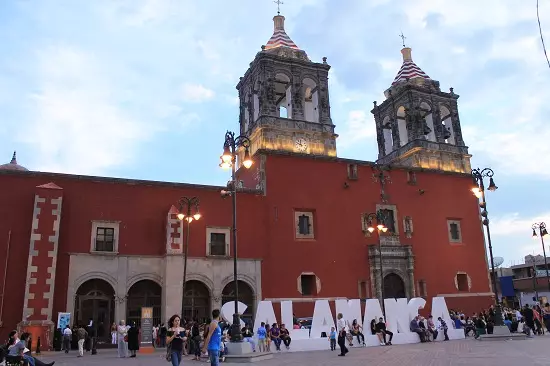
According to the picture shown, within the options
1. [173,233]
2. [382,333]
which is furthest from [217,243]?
[382,333]

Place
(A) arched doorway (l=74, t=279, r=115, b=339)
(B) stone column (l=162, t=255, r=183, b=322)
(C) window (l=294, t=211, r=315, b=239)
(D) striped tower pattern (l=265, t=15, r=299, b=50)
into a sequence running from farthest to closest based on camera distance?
(D) striped tower pattern (l=265, t=15, r=299, b=50)
(C) window (l=294, t=211, r=315, b=239)
(B) stone column (l=162, t=255, r=183, b=322)
(A) arched doorway (l=74, t=279, r=115, b=339)

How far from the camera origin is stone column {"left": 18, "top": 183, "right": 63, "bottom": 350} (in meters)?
20.1

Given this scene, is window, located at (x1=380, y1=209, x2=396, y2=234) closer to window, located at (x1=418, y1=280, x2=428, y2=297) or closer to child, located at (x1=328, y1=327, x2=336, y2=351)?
window, located at (x1=418, y1=280, x2=428, y2=297)

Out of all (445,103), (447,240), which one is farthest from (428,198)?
(445,103)

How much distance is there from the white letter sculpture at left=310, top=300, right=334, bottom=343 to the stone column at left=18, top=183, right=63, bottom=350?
36.0 feet

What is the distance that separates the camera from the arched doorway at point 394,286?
91.4 ft

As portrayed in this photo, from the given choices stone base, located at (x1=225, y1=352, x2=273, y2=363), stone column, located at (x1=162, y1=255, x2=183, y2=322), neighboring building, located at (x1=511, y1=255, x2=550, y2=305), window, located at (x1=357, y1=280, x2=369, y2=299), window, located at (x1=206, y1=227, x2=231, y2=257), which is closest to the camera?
stone base, located at (x1=225, y1=352, x2=273, y2=363)

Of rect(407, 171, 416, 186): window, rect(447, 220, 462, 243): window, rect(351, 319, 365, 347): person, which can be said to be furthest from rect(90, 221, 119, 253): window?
rect(447, 220, 462, 243): window

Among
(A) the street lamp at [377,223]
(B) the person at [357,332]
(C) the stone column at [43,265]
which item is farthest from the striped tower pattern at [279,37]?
(B) the person at [357,332]

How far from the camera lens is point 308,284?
2609cm

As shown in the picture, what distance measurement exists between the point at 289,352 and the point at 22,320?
11096mm

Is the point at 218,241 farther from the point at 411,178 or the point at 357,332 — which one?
the point at 411,178

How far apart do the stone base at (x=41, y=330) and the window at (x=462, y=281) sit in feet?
73.8

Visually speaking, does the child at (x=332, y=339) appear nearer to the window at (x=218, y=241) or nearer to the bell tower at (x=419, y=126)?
the window at (x=218, y=241)
